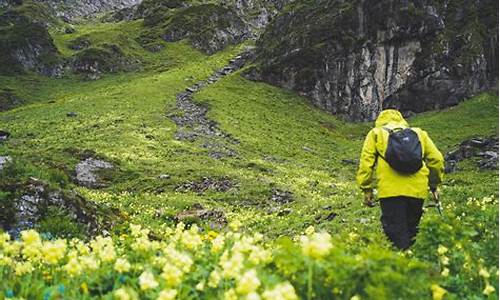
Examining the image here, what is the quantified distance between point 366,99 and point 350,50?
296 inches

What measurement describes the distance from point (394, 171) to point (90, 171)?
84.6 feet

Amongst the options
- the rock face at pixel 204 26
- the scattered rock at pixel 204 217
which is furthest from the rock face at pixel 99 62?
the scattered rock at pixel 204 217

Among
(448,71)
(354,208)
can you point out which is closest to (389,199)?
(354,208)

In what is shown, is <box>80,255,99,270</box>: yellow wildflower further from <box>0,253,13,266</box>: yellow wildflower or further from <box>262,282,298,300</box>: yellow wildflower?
<box>262,282,298,300</box>: yellow wildflower

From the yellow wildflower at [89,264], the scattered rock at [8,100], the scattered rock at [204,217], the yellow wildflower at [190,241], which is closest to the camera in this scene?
the yellow wildflower at [89,264]

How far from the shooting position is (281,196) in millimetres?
28328

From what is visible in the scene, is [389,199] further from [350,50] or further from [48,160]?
→ [350,50]

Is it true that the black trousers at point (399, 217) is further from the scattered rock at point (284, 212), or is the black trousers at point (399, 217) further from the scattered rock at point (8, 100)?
the scattered rock at point (8, 100)

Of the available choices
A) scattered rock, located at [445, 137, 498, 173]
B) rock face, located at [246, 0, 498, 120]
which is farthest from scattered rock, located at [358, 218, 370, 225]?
rock face, located at [246, 0, 498, 120]

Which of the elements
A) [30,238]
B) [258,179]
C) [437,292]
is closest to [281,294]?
[437,292]

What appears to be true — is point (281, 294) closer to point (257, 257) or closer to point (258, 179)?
point (257, 257)

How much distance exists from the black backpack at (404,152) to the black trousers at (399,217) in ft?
2.01

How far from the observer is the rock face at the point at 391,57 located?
64438mm

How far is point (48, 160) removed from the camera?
1277 inches
